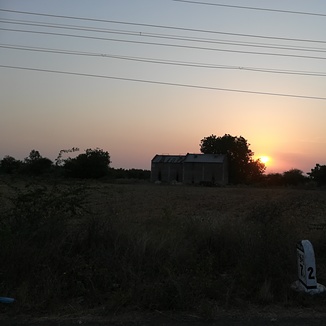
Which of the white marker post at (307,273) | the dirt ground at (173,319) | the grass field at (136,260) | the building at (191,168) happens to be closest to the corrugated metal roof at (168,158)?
the building at (191,168)

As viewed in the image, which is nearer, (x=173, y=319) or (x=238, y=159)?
(x=173, y=319)

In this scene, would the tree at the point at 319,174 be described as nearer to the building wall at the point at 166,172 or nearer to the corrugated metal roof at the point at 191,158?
the corrugated metal roof at the point at 191,158

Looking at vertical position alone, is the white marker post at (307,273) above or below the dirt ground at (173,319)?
above

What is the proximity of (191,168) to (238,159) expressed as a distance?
64.5 ft

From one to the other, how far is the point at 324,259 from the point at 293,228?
872mm

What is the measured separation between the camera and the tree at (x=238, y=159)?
124375mm

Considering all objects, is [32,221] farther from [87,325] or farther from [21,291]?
[87,325]

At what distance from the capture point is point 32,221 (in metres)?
6.73

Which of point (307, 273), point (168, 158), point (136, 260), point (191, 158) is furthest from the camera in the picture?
point (168, 158)

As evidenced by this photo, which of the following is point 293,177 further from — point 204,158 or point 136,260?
point 136,260

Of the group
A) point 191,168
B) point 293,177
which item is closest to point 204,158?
point 191,168

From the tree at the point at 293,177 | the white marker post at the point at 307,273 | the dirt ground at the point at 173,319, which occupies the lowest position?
the dirt ground at the point at 173,319

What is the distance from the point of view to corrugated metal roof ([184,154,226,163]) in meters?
116

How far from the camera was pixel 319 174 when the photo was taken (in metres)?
107
